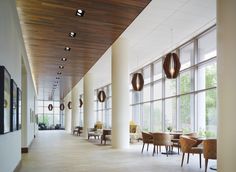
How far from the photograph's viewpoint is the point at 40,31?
294 inches

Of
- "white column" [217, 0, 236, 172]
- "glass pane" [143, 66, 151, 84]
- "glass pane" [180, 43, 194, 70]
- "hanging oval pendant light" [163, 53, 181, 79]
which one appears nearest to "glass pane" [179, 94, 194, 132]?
"glass pane" [180, 43, 194, 70]

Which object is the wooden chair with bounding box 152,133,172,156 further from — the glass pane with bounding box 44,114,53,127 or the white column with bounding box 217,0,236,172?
the glass pane with bounding box 44,114,53,127

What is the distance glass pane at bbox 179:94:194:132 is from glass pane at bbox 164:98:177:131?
0.56m

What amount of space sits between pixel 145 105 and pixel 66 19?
1059 cm

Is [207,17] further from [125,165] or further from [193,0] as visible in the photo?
[125,165]

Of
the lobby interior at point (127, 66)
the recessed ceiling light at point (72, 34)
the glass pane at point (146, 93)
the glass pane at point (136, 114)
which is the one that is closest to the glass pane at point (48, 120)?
the lobby interior at point (127, 66)

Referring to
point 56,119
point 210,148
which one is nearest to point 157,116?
point 210,148

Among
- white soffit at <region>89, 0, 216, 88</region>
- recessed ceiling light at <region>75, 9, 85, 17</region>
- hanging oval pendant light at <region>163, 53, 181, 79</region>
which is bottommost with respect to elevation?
hanging oval pendant light at <region>163, 53, 181, 79</region>

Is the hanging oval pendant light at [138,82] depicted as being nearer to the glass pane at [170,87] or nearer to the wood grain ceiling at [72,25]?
the wood grain ceiling at [72,25]

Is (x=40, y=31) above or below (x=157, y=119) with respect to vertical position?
above

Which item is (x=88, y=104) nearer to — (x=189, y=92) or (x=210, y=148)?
(x=189, y=92)

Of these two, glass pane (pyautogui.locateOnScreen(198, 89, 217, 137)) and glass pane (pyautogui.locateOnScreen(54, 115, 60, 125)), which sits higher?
glass pane (pyautogui.locateOnScreen(198, 89, 217, 137))

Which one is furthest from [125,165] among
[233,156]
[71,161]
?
[233,156]

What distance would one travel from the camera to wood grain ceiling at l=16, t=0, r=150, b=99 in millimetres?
5660
